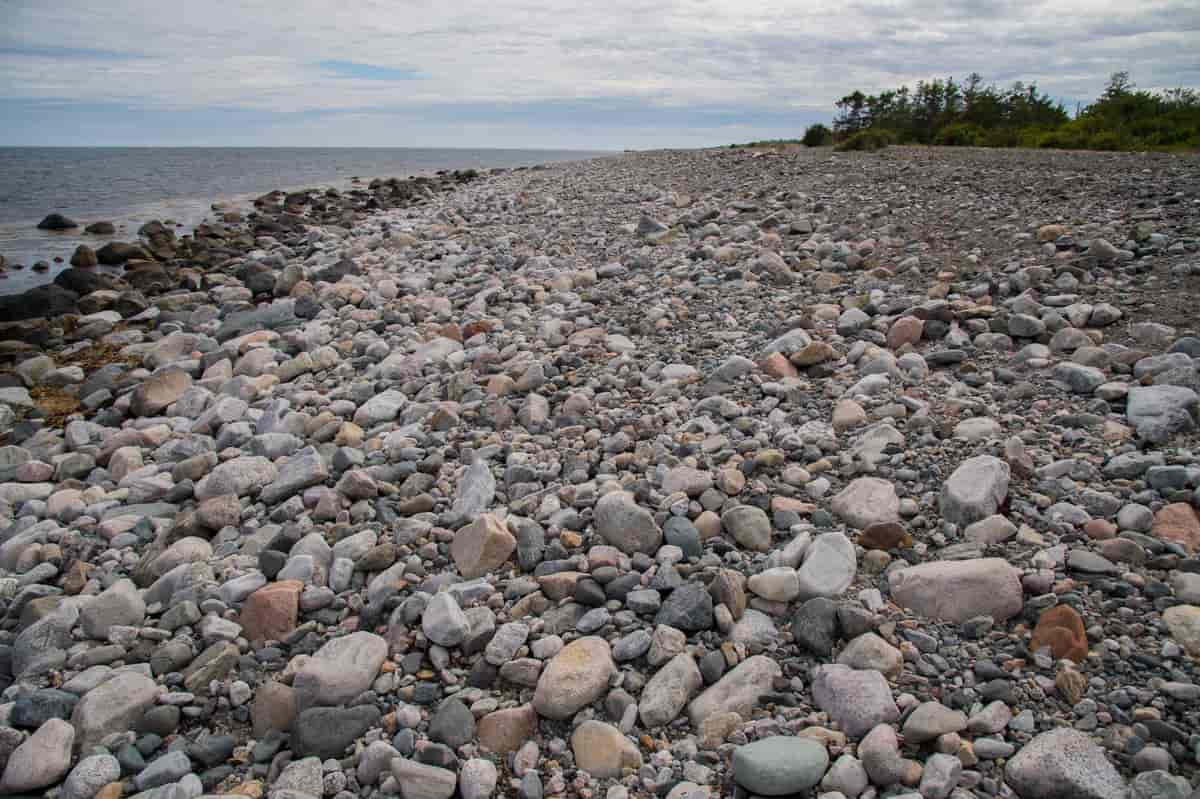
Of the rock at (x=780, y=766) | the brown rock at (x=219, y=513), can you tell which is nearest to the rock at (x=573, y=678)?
the rock at (x=780, y=766)

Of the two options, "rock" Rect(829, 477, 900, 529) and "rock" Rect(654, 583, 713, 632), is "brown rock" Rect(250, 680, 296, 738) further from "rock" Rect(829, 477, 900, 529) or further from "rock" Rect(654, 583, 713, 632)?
"rock" Rect(829, 477, 900, 529)

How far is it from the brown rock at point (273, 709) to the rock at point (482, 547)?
871 millimetres

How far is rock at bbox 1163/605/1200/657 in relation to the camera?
2275 millimetres

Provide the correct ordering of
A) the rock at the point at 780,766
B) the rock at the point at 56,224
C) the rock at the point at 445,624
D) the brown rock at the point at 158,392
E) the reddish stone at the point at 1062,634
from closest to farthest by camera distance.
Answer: the rock at the point at 780,766, the reddish stone at the point at 1062,634, the rock at the point at 445,624, the brown rock at the point at 158,392, the rock at the point at 56,224

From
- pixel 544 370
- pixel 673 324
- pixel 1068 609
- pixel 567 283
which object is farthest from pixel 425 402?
pixel 1068 609

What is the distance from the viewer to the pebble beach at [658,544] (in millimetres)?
2303

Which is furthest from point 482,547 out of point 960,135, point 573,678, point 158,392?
point 960,135

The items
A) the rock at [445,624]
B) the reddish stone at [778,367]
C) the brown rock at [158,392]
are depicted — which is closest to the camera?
the rock at [445,624]

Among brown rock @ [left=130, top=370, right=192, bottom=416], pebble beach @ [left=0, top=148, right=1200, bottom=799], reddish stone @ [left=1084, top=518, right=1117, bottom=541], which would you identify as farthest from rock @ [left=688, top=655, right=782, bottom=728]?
brown rock @ [left=130, top=370, right=192, bottom=416]

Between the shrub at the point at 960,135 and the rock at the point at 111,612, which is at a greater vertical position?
the shrub at the point at 960,135

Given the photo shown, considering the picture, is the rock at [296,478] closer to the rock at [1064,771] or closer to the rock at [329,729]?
the rock at [329,729]

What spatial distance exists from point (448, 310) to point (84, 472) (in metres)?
3.43

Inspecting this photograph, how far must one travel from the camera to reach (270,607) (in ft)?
10.2

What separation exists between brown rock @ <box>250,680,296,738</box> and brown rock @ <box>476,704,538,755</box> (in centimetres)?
76
